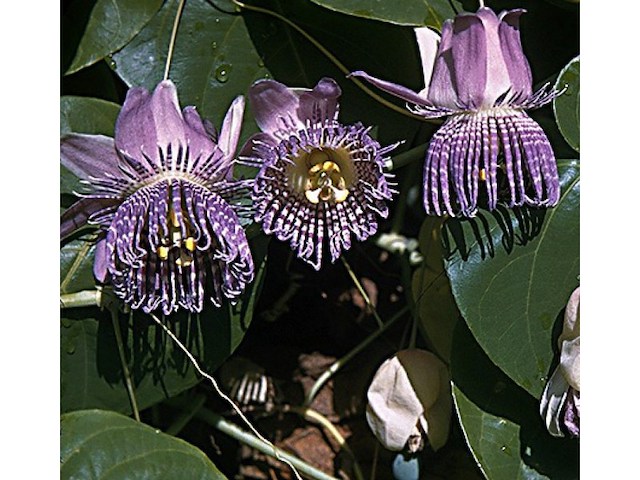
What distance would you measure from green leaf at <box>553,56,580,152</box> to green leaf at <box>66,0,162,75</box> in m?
0.44

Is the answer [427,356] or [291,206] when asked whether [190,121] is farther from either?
[427,356]

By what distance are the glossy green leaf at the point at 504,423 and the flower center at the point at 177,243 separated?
1.01ft

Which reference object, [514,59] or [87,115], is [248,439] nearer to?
[87,115]

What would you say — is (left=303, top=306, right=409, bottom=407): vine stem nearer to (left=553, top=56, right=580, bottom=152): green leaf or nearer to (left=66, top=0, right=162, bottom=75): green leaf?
(left=553, top=56, right=580, bottom=152): green leaf

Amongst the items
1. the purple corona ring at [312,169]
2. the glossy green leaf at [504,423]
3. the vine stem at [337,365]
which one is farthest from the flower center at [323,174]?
the vine stem at [337,365]

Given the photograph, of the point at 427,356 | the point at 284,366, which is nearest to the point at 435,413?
the point at 427,356

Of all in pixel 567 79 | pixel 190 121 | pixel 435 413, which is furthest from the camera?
pixel 435 413

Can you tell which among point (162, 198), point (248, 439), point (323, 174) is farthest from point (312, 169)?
point (248, 439)

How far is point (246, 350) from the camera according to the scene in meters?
1.32

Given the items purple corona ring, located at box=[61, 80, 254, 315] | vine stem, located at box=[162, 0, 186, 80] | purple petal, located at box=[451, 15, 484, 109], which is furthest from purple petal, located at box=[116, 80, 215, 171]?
purple petal, located at box=[451, 15, 484, 109]

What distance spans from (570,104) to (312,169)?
285mm

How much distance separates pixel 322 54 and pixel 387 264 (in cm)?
37

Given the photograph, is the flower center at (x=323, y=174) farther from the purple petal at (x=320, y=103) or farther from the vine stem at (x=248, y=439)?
the vine stem at (x=248, y=439)

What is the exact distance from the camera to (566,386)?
0.95 metres
